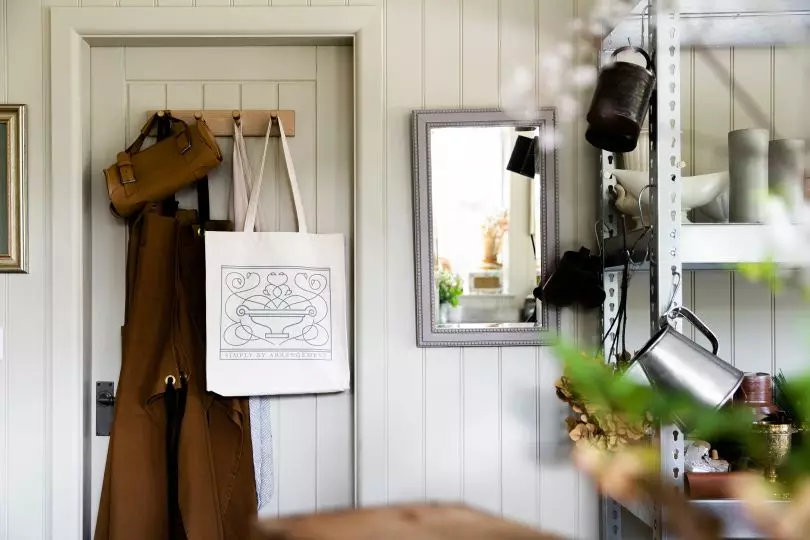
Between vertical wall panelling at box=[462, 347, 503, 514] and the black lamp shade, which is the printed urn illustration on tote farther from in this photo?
the black lamp shade

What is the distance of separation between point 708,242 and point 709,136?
0.59 m

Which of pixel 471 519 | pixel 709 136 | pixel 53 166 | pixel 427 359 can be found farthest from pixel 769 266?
pixel 53 166

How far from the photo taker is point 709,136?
6.40 feet

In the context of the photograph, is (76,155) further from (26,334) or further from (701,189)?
(701,189)

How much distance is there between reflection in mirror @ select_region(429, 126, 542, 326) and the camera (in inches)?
75.2

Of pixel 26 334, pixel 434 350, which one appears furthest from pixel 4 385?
pixel 434 350

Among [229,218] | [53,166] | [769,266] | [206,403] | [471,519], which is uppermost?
[53,166]

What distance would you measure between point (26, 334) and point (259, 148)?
0.72 meters

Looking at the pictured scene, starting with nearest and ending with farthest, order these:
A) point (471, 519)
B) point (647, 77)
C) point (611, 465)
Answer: point (611, 465)
point (471, 519)
point (647, 77)

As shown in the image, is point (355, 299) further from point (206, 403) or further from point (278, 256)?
point (206, 403)

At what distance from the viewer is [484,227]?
191 centimetres

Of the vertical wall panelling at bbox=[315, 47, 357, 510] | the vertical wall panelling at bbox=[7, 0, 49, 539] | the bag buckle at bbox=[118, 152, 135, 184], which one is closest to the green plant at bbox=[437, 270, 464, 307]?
the vertical wall panelling at bbox=[315, 47, 357, 510]

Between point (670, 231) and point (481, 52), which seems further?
point (481, 52)

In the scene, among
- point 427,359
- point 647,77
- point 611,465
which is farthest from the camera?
point 427,359
